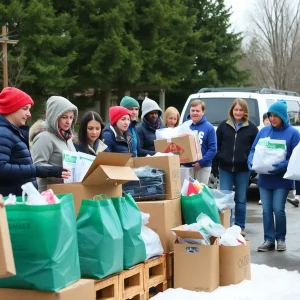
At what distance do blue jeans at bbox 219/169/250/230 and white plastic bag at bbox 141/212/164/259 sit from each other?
299cm

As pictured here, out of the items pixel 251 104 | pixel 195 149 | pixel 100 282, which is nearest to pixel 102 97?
pixel 251 104

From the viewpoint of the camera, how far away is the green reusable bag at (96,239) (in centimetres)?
452

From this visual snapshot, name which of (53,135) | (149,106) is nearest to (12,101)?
(53,135)

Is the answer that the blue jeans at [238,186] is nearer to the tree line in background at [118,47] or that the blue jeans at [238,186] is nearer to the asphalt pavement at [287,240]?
the asphalt pavement at [287,240]

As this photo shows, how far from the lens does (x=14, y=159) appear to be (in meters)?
4.84

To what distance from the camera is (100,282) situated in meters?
4.55

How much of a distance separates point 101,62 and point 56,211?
30906 millimetres

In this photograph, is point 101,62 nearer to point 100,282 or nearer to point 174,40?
point 174,40

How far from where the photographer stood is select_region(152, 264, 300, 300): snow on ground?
17.5ft

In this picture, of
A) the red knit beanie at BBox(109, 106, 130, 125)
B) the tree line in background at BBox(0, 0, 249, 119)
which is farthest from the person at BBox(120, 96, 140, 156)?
the tree line in background at BBox(0, 0, 249, 119)

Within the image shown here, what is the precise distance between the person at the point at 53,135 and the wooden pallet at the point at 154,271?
1038 millimetres

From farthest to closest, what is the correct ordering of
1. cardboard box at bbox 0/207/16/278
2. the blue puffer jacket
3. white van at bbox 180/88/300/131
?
white van at bbox 180/88/300/131, the blue puffer jacket, cardboard box at bbox 0/207/16/278

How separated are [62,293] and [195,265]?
1.69 meters

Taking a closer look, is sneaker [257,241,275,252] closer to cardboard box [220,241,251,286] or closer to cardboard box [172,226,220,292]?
cardboard box [220,241,251,286]
